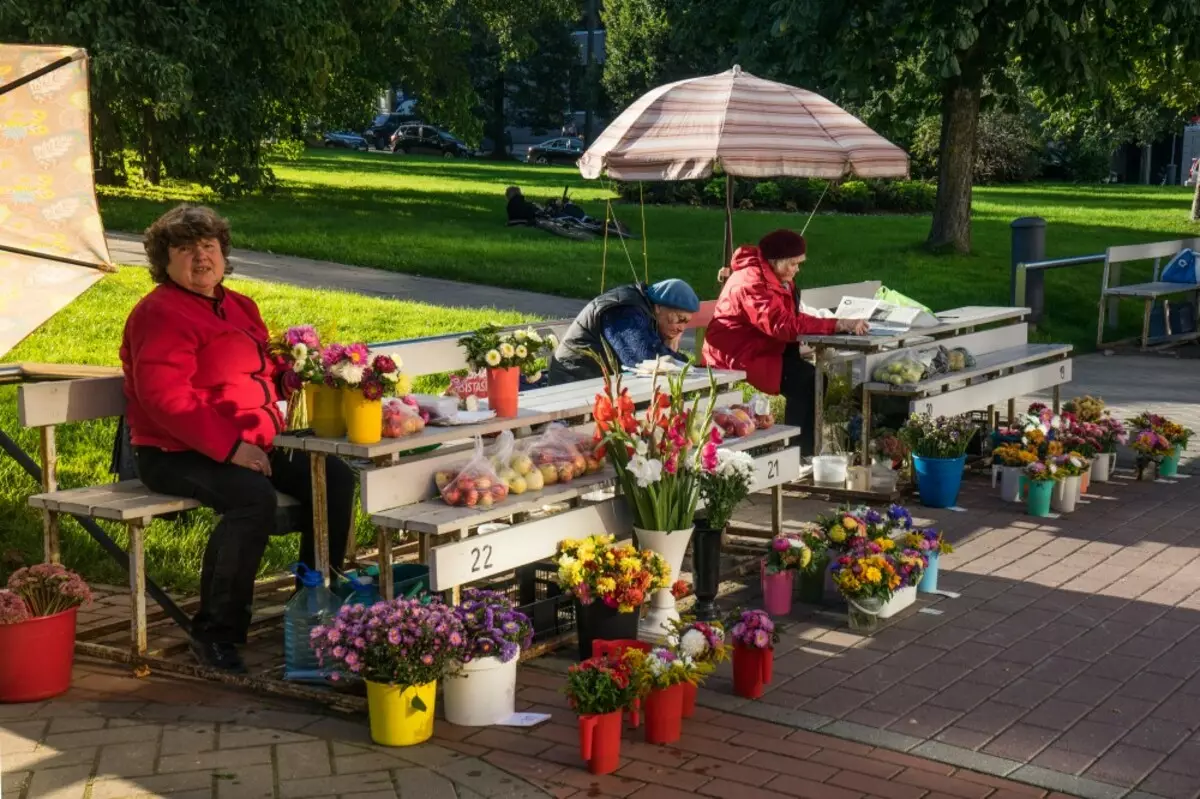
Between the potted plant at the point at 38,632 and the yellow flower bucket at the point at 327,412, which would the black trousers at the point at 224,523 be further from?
the potted plant at the point at 38,632

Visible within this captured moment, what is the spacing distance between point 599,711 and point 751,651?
0.90 metres

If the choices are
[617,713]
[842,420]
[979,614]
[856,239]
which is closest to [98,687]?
[617,713]

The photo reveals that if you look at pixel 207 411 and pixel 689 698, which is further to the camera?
pixel 207 411

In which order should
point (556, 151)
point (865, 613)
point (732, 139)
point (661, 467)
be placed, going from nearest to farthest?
point (661, 467)
point (865, 613)
point (732, 139)
point (556, 151)

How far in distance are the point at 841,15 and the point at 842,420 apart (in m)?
10.7

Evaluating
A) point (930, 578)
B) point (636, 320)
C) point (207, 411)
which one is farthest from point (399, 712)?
point (636, 320)

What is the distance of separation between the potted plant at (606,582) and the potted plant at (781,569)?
772 millimetres

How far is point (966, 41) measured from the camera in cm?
1744

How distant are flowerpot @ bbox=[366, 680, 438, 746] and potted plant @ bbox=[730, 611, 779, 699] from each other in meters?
1.18

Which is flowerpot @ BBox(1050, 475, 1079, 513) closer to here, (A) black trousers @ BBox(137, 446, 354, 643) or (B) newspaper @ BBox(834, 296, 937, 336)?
(B) newspaper @ BBox(834, 296, 937, 336)

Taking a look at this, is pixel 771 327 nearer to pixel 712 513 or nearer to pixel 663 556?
pixel 712 513

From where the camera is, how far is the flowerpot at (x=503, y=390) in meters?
6.44

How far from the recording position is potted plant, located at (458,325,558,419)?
6375 mm

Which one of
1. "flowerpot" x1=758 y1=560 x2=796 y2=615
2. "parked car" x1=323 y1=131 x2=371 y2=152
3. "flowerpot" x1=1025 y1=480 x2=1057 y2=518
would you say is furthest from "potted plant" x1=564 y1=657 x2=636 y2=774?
"parked car" x1=323 y1=131 x2=371 y2=152
